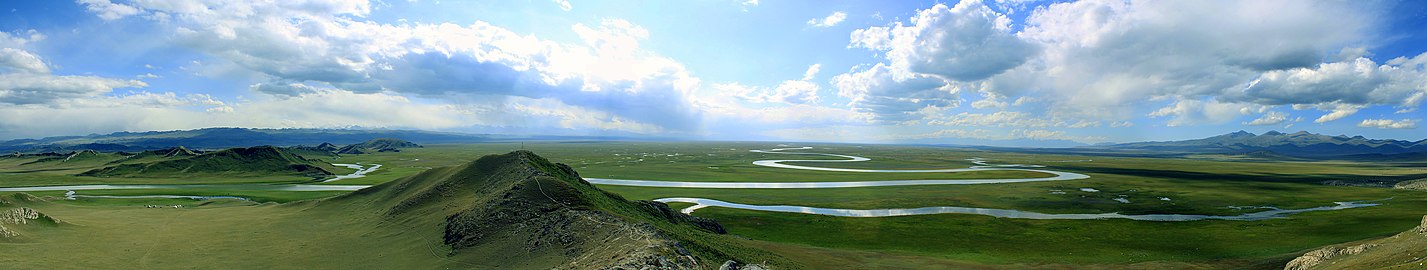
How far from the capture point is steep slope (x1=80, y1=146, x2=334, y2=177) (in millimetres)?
146000

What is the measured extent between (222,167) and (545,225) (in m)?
167

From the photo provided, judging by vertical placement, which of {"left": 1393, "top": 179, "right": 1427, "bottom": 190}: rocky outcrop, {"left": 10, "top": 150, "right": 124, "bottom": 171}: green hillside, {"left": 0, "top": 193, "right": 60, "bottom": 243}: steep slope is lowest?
A: {"left": 10, "top": 150, "right": 124, "bottom": 171}: green hillside

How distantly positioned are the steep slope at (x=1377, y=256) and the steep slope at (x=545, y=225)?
3245cm

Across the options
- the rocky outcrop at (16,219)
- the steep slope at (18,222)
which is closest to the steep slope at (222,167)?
the rocky outcrop at (16,219)

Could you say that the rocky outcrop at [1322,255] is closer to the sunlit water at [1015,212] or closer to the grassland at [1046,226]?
the grassland at [1046,226]

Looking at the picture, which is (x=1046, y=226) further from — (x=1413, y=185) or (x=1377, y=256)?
(x=1413, y=185)

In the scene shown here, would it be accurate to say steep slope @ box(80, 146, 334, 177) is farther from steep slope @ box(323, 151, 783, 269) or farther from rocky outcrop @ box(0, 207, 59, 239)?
steep slope @ box(323, 151, 783, 269)

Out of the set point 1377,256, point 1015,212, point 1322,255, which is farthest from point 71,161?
point 1377,256

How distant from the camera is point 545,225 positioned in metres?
40.9

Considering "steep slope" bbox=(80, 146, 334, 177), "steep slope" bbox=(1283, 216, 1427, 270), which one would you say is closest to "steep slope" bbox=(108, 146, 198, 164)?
"steep slope" bbox=(80, 146, 334, 177)

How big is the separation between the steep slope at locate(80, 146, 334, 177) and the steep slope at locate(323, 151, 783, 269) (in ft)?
391

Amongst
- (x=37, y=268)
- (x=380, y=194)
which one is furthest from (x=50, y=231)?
(x=380, y=194)

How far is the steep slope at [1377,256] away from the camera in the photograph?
89.6ft

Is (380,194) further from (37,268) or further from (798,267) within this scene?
(798,267)
